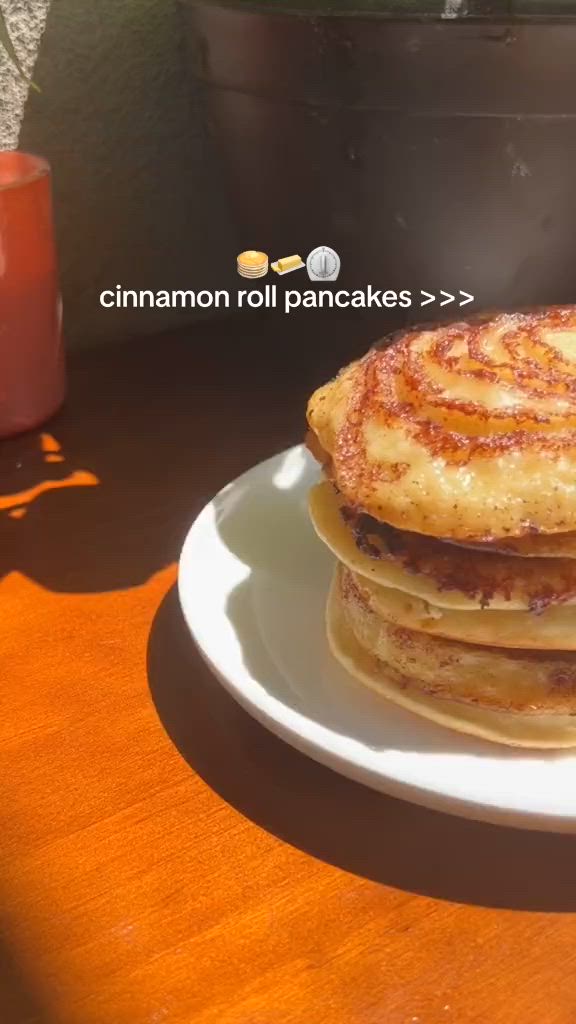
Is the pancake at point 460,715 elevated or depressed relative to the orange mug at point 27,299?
depressed

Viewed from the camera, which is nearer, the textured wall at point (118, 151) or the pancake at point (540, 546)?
the pancake at point (540, 546)

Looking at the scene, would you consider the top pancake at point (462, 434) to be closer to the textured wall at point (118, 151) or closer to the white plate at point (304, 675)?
the white plate at point (304, 675)

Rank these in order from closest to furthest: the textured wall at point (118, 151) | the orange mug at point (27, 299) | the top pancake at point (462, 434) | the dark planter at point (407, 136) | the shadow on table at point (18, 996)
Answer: the shadow on table at point (18, 996) → the top pancake at point (462, 434) → the dark planter at point (407, 136) → the orange mug at point (27, 299) → the textured wall at point (118, 151)

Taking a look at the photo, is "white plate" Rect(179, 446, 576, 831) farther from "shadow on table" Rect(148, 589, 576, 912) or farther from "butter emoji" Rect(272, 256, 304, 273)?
"butter emoji" Rect(272, 256, 304, 273)

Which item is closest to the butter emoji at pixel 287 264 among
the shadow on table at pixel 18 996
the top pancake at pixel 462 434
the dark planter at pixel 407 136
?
the dark planter at pixel 407 136

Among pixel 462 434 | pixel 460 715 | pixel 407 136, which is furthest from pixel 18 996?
pixel 407 136

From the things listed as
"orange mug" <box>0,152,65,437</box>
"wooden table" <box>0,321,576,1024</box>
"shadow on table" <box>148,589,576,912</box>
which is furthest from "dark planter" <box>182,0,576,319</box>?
"shadow on table" <box>148,589,576,912</box>

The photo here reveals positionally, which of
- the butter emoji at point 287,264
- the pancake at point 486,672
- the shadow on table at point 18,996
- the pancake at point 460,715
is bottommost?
the shadow on table at point 18,996

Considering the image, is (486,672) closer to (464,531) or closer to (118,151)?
(464,531)
